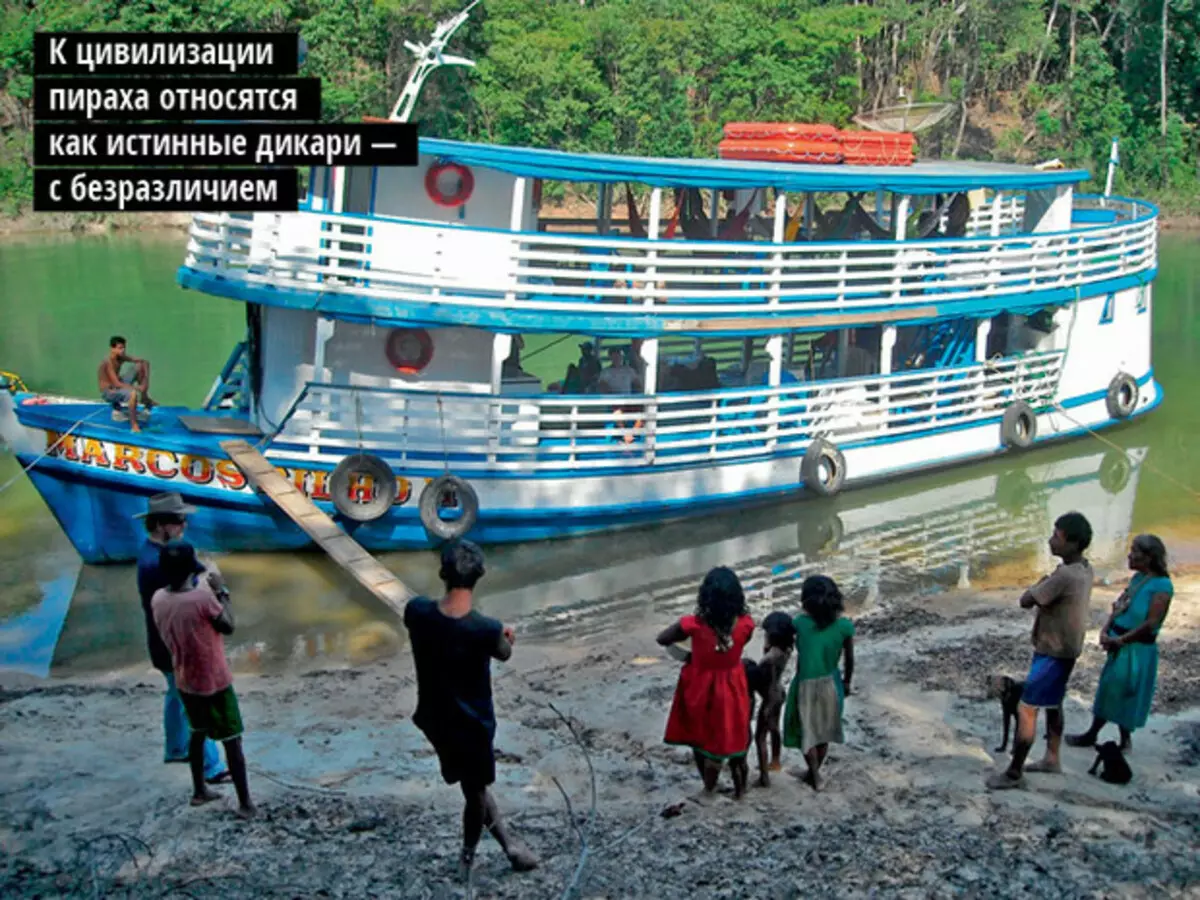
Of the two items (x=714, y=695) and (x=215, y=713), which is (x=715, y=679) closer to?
(x=714, y=695)

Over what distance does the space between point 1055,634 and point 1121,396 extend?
38.8 feet

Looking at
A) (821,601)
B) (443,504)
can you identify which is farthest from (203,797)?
(443,504)

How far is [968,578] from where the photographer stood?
12.4 m

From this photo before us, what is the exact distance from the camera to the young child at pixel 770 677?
6.31 m

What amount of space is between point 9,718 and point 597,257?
6106 millimetres

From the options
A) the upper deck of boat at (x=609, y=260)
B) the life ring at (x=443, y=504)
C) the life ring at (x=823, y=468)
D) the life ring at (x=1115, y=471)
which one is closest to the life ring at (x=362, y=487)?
the life ring at (x=443, y=504)

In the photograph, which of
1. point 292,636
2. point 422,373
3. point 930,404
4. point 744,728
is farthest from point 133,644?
point 930,404

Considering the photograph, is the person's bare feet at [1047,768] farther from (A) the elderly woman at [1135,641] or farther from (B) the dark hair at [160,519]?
(B) the dark hair at [160,519]

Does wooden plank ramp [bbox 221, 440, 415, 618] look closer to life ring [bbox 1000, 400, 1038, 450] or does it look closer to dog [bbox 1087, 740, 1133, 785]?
dog [bbox 1087, 740, 1133, 785]

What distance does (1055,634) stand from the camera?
629 cm

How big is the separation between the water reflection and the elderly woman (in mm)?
4781

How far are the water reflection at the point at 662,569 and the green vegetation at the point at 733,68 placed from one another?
23878mm

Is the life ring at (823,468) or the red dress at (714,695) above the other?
the red dress at (714,695)

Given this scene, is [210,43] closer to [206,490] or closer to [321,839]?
[206,490]
